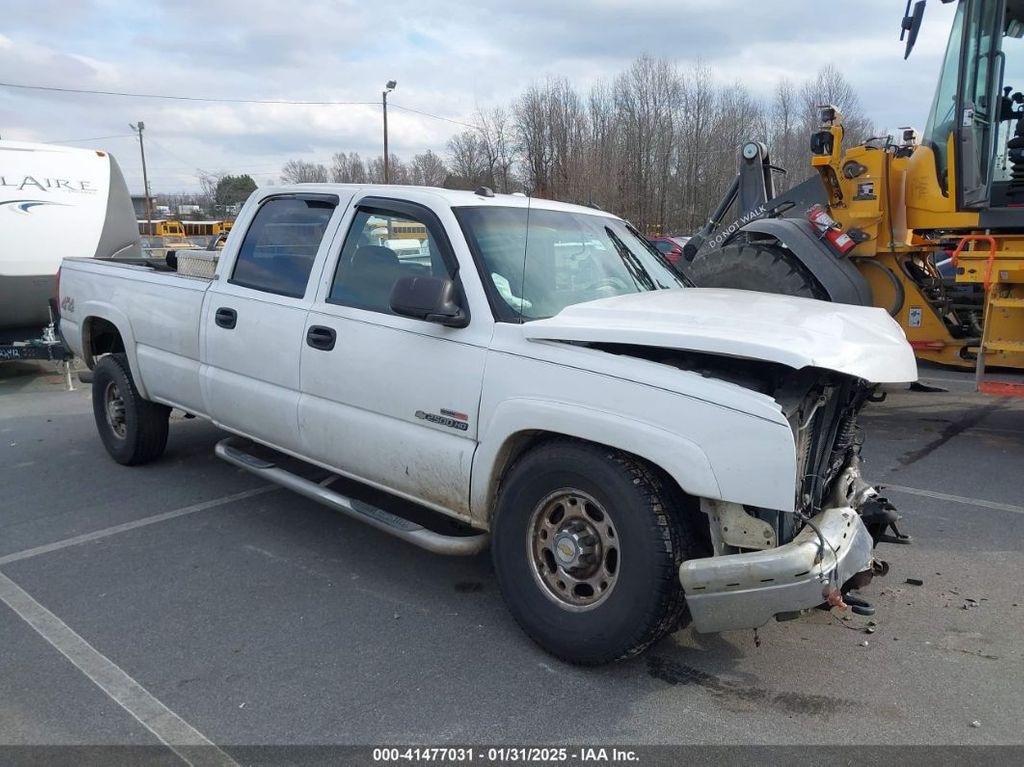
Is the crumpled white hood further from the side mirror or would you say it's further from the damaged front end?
the side mirror

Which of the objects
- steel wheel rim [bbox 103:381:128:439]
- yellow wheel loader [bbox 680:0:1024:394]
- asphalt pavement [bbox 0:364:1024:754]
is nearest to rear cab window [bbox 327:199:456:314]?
asphalt pavement [bbox 0:364:1024:754]

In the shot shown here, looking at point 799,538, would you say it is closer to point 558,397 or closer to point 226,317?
point 558,397

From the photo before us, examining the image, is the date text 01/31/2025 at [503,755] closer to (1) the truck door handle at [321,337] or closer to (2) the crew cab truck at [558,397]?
(2) the crew cab truck at [558,397]

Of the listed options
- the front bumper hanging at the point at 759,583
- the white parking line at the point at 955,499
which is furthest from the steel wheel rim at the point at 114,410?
the white parking line at the point at 955,499

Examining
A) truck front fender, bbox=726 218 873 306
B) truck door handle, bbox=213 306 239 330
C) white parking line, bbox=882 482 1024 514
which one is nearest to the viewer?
truck door handle, bbox=213 306 239 330

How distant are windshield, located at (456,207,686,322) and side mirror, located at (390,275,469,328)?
0.21 metres

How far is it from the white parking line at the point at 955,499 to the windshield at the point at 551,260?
92.6 inches

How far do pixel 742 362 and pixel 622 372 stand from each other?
0.51 metres

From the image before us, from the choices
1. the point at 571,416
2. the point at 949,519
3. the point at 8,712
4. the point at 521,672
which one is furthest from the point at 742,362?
the point at 8,712

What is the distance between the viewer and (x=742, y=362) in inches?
129

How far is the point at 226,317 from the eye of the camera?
4906 mm

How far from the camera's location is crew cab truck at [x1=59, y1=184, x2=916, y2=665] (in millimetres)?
2977

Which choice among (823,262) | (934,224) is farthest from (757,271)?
(934,224)

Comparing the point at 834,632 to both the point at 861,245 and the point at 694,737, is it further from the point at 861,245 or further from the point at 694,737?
the point at 861,245
